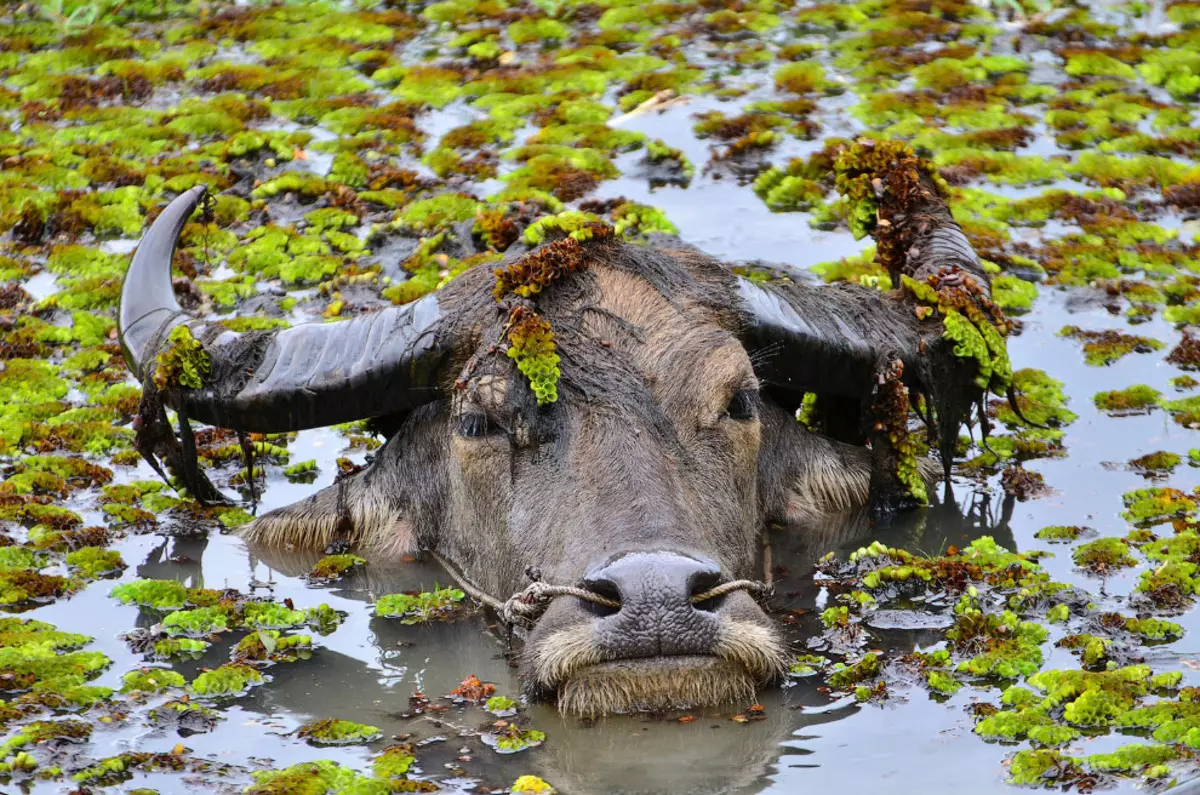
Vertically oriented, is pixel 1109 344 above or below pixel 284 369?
below

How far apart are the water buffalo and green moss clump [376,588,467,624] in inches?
6.9

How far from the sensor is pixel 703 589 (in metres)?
6.48

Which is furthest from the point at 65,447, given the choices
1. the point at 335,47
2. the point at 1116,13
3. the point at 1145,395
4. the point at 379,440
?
the point at 1116,13

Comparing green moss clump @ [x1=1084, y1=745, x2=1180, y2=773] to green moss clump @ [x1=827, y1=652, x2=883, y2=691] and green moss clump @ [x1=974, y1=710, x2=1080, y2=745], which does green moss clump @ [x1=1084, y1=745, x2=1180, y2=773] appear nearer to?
green moss clump @ [x1=974, y1=710, x2=1080, y2=745]

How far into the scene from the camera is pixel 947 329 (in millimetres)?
8711

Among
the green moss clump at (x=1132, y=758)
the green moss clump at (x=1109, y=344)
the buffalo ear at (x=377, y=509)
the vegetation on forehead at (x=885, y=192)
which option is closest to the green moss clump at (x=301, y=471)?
the buffalo ear at (x=377, y=509)

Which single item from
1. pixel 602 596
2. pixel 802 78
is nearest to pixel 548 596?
pixel 602 596

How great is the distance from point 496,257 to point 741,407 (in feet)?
12.6

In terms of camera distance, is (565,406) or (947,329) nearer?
(565,406)

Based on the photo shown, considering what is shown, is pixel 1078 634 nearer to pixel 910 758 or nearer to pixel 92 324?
pixel 910 758

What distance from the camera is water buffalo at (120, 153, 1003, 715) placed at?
650 cm

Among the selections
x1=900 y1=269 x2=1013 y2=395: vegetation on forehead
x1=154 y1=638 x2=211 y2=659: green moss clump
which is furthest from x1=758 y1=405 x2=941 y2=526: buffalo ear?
x1=154 y1=638 x2=211 y2=659: green moss clump

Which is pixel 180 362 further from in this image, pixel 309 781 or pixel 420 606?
pixel 309 781

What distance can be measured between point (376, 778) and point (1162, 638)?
337 centimetres
